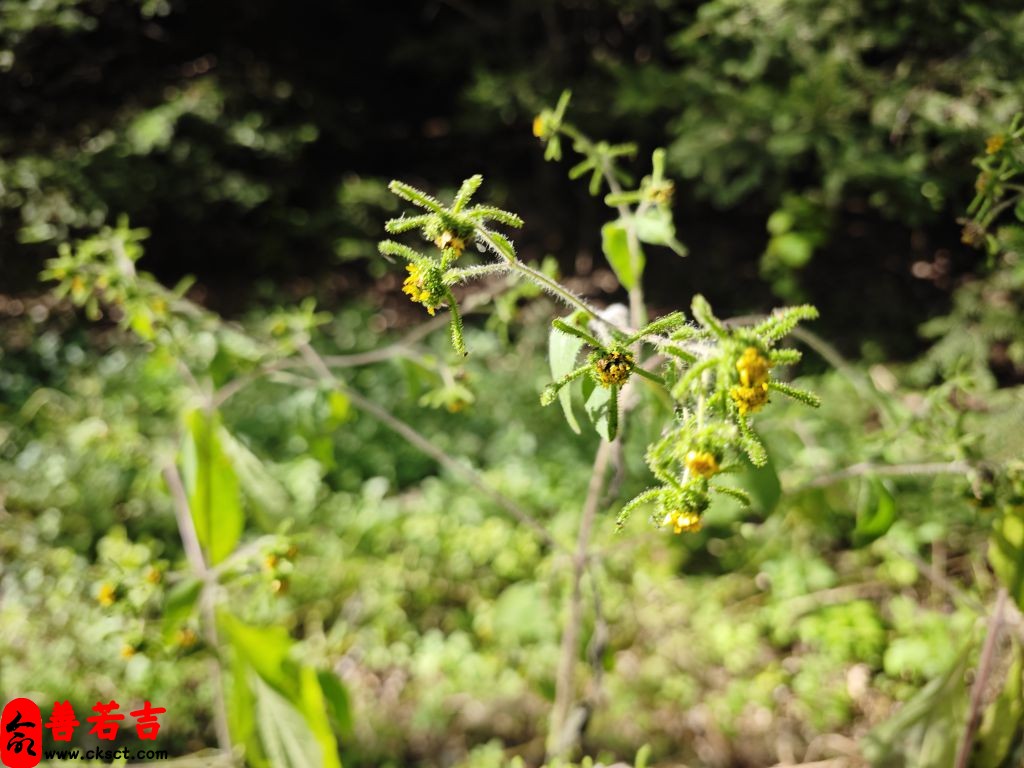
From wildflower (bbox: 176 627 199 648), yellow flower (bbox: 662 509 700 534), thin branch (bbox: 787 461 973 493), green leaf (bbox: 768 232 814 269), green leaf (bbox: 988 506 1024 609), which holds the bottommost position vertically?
wildflower (bbox: 176 627 199 648)

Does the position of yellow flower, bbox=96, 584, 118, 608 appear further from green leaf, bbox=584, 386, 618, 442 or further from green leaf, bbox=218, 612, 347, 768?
green leaf, bbox=584, 386, 618, 442

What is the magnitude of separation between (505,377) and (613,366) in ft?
7.06

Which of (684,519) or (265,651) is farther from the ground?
(684,519)

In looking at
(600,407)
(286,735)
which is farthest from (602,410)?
(286,735)

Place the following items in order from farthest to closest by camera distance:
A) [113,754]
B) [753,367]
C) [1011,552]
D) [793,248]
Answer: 1. [793,248]
2. [113,754]
3. [1011,552]
4. [753,367]

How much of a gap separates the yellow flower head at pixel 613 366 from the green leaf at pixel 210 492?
757mm

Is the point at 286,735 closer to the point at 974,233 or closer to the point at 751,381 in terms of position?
the point at 751,381

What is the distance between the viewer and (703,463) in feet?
1.89

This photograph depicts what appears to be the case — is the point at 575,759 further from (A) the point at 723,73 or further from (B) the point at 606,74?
(B) the point at 606,74

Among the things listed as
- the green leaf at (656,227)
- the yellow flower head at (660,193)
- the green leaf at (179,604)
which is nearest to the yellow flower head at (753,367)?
the green leaf at (656,227)

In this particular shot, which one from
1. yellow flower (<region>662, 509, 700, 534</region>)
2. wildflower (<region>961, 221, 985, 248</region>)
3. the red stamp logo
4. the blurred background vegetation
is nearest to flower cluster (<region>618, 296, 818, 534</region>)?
yellow flower (<region>662, 509, 700, 534</region>)

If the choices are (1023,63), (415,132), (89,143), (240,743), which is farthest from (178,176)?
(1023,63)

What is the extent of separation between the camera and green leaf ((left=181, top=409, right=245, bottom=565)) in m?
1.13

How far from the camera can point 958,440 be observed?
3.27 ft
